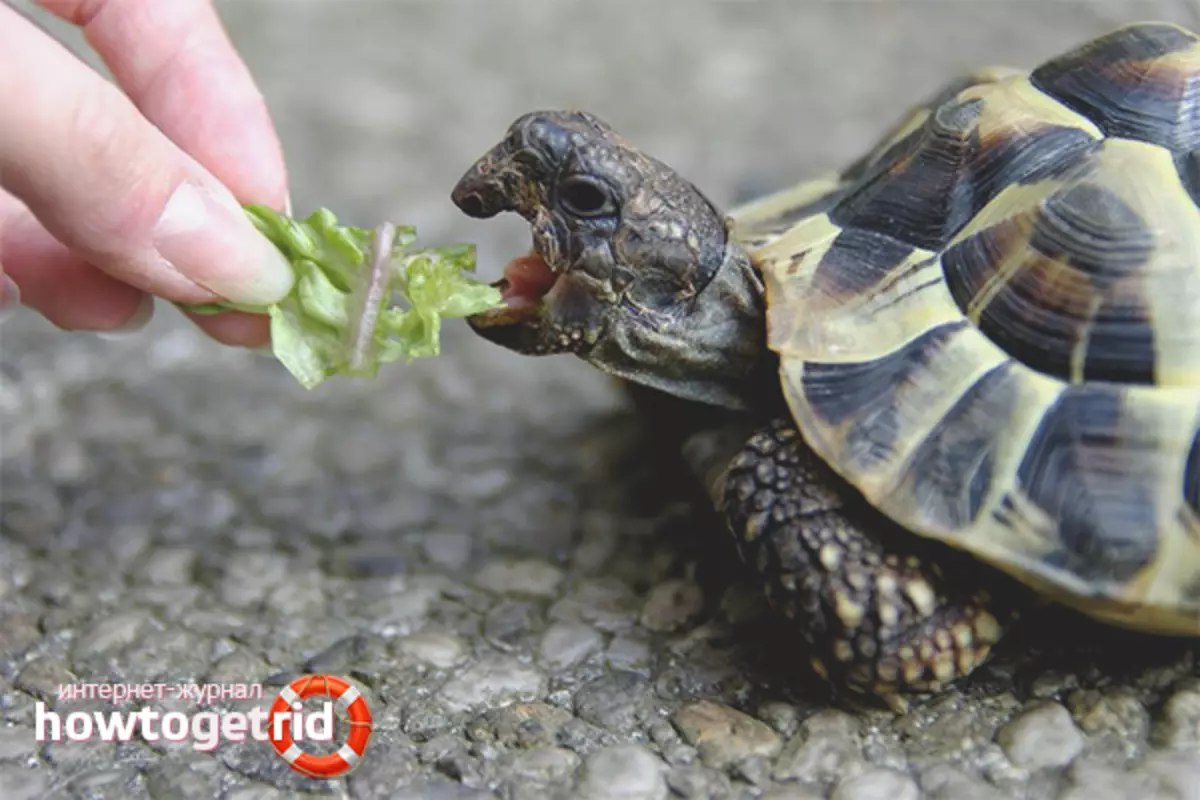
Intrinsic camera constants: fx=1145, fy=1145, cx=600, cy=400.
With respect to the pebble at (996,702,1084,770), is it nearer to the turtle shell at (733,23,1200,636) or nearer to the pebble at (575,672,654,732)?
the turtle shell at (733,23,1200,636)

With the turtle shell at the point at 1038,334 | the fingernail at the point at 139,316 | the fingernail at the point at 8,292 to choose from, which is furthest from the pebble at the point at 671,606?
the fingernail at the point at 8,292

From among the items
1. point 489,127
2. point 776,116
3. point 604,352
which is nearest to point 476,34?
point 489,127

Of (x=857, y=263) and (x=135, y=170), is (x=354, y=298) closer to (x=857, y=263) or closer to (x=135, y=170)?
(x=135, y=170)

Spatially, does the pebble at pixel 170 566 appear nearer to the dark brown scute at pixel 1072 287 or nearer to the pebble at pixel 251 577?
the pebble at pixel 251 577

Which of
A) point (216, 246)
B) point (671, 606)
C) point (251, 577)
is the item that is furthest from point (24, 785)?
point (671, 606)

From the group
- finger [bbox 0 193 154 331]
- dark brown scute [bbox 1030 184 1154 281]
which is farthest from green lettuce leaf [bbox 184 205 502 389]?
dark brown scute [bbox 1030 184 1154 281]

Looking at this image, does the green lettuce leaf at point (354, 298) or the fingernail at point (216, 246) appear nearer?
the fingernail at point (216, 246)

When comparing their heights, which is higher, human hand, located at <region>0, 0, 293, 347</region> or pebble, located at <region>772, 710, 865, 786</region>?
human hand, located at <region>0, 0, 293, 347</region>

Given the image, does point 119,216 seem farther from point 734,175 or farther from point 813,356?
point 734,175

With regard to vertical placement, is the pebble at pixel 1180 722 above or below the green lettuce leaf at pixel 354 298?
below
